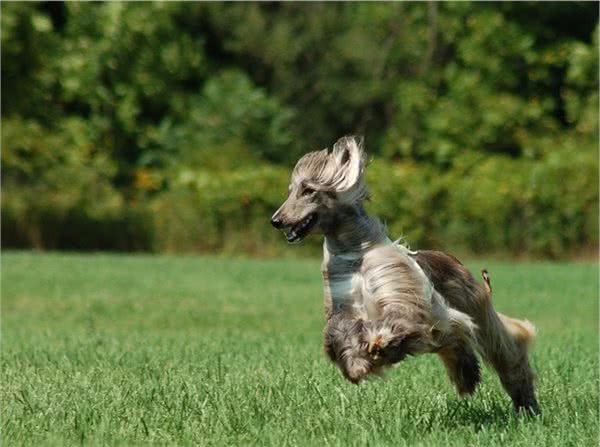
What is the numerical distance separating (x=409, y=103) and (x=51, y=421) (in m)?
30.2

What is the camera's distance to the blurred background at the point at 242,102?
1161 inches

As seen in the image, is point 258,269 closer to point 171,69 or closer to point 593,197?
point 593,197

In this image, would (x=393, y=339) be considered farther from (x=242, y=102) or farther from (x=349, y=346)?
(x=242, y=102)

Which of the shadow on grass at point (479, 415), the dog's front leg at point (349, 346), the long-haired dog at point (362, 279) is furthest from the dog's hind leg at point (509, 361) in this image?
the dog's front leg at point (349, 346)

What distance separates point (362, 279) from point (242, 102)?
97.5 feet

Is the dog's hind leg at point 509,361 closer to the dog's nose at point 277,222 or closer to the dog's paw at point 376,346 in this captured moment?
the dog's paw at point 376,346

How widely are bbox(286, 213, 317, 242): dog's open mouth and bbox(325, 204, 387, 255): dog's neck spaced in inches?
3.8

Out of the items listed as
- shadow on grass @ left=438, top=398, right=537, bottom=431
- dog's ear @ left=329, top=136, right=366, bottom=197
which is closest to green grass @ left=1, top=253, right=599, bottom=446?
shadow on grass @ left=438, top=398, right=537, bottom=431

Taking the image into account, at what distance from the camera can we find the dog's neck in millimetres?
6238

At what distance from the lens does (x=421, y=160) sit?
3653 centimetres

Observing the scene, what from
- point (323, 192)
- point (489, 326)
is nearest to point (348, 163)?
point (323, 192)

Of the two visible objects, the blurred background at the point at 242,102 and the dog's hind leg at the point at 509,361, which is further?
the blurred background at the point at 242,102

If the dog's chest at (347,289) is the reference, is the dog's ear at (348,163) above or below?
above

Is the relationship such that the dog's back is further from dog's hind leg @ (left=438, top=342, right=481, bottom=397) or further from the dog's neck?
the dog's neck
